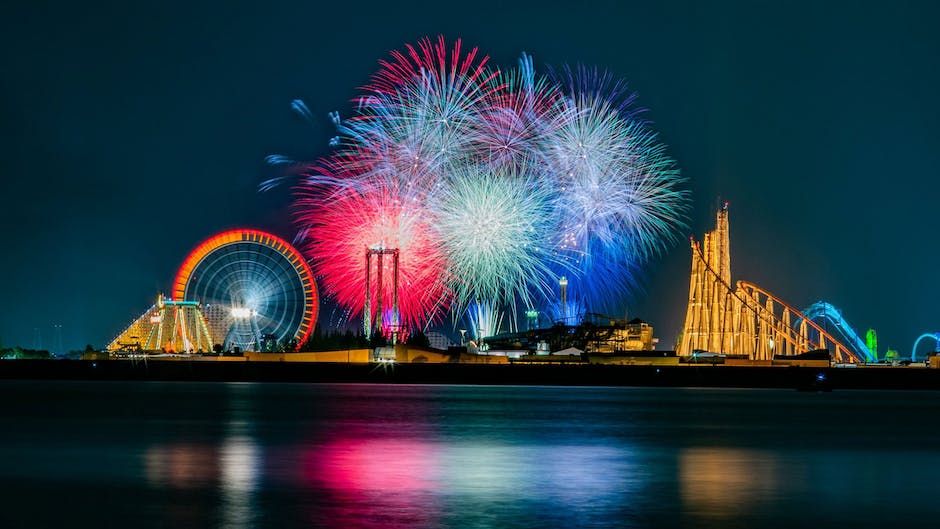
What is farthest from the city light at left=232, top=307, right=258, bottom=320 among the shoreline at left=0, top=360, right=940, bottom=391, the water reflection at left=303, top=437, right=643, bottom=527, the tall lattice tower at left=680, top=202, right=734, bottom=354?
the water reflection at left=303, top=437, right=643, bottom=527

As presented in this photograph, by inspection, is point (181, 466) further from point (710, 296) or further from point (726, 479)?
point (710, 296)

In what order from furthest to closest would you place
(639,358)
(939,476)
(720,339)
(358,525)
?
(720,339)
(639,358)
(939,476)
(358,525)

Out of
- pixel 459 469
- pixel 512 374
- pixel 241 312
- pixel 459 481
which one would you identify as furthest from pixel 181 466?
pixel 241 312

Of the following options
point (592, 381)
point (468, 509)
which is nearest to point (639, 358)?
point (592, 381)

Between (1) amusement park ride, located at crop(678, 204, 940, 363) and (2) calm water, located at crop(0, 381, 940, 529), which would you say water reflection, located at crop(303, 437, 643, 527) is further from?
(1) amusement park ride, located at crop(678, 204, 940, 363)

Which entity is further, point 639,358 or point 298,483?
point 639,358

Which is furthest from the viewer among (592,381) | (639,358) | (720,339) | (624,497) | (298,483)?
(720,339)

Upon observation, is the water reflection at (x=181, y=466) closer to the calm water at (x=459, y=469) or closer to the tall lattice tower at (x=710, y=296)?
the calm water at (x=459, y=469)

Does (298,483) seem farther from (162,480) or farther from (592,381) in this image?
(592,381)
